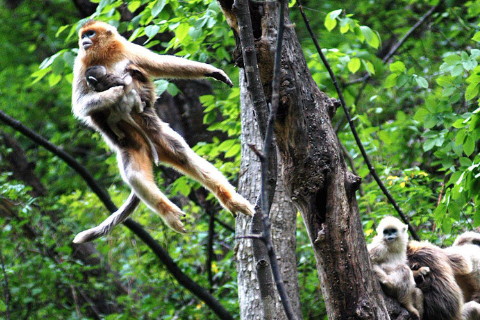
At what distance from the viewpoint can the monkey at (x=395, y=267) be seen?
Answer: 4750 mm

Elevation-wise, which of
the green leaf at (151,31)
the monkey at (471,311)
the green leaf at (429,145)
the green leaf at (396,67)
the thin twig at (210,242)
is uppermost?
the green leaf at (151,31)

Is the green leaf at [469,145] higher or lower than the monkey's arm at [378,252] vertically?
higher

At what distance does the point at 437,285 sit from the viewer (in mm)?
5035

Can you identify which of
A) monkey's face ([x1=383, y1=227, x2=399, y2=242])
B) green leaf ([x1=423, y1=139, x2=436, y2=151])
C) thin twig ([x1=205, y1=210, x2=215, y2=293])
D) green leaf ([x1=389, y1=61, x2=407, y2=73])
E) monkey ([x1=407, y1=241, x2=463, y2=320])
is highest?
green leaf ([x1=389, y1=61, x2=407, y2=73])

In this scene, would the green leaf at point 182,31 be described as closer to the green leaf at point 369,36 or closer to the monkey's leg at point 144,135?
the monkey's leg at point 144,135

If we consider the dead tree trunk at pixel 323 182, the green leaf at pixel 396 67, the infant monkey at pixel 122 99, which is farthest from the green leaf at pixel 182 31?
the dead tree trunk at pixel 323 182

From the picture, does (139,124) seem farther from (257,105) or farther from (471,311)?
(471,311)

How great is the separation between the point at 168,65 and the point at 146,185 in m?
0.92

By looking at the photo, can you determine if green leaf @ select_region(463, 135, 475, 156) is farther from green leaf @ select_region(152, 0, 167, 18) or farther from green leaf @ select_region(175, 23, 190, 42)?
green leaf @ select_region(152, 0, 167, 18)

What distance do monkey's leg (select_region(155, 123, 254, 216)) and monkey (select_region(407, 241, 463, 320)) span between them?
1.81 metres

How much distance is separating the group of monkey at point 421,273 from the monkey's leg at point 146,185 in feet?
5.67

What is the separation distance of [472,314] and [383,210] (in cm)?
145

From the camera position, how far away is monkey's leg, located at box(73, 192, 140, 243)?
166 inches

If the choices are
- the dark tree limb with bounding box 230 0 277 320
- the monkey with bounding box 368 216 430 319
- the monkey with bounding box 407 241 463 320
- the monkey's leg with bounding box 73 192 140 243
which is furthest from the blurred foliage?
the dark tree limb with bounding box 230 0 277 320
